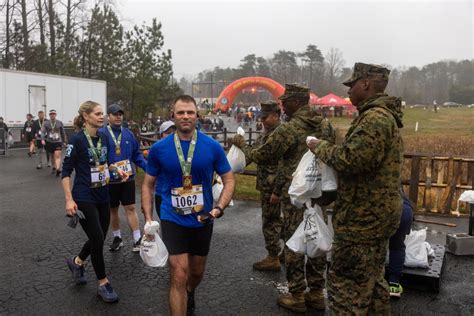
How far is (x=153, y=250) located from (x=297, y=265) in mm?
1371

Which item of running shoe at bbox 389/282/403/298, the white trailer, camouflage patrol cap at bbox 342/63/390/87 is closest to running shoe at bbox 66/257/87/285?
running shoe at bbox 389/282/403/298

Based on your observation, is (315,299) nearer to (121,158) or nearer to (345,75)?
(121,158)

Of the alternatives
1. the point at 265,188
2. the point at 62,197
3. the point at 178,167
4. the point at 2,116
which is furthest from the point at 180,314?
the point at 2,116

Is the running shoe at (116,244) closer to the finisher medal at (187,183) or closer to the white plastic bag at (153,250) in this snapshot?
the white plastic bag at (153,250)

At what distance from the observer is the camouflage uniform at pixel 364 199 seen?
277 centimetres

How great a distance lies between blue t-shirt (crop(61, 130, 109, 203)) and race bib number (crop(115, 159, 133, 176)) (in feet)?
3.28

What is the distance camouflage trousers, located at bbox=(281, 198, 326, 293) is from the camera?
13.2 ft

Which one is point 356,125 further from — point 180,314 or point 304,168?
point 180,314

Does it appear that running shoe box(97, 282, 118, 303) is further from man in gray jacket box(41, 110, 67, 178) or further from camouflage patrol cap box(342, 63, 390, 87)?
man in gray jacket box(41, 110, 67, 178)

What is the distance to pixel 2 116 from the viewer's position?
18.8 metres

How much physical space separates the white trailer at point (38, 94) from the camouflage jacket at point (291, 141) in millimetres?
17957

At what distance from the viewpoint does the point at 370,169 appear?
279 centimetres

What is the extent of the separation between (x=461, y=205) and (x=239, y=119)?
41.1 meters

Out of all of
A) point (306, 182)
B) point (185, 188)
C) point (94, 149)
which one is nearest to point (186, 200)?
point (185, 188)
